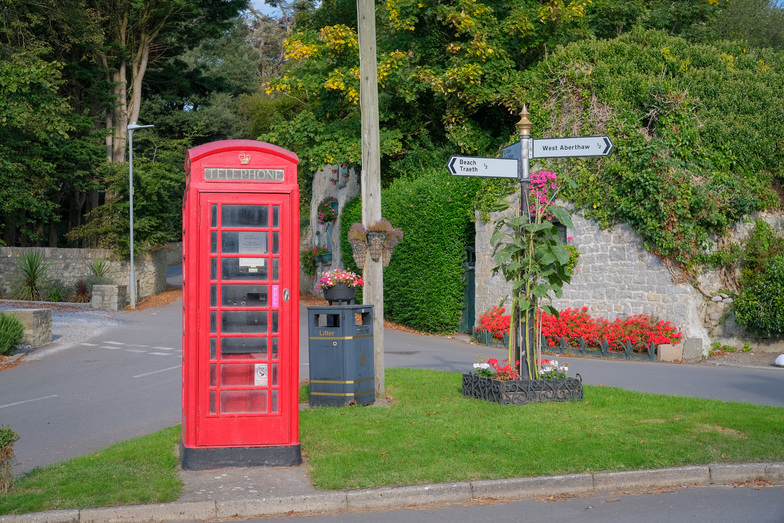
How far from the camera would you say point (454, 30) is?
909 inches

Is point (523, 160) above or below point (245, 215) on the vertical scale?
above

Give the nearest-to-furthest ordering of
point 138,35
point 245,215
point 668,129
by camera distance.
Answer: point 245,215 < point 668,129 < point 138,35

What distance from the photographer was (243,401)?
23.8ft

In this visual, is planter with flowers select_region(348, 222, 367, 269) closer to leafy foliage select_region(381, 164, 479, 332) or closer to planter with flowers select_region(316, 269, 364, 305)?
planter with flowers select_region(316, 269, 364, 305)

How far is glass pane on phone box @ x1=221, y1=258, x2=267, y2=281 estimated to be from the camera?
7.20m

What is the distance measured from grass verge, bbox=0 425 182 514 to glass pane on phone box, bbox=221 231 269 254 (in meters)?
2.12

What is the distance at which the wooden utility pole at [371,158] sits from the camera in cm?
1100

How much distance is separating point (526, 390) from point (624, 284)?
26.3 feet

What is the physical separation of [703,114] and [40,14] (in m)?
21.9

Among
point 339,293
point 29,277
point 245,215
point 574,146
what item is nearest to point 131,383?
point 339,293

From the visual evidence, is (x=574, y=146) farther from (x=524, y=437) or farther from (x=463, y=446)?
(x=463, y=446)

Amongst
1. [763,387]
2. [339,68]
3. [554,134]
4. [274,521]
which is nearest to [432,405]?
[274,521]

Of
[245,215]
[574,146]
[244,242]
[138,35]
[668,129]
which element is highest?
[138,35]

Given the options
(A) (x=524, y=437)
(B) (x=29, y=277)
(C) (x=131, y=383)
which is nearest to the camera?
(A) (x=524, y=437)
